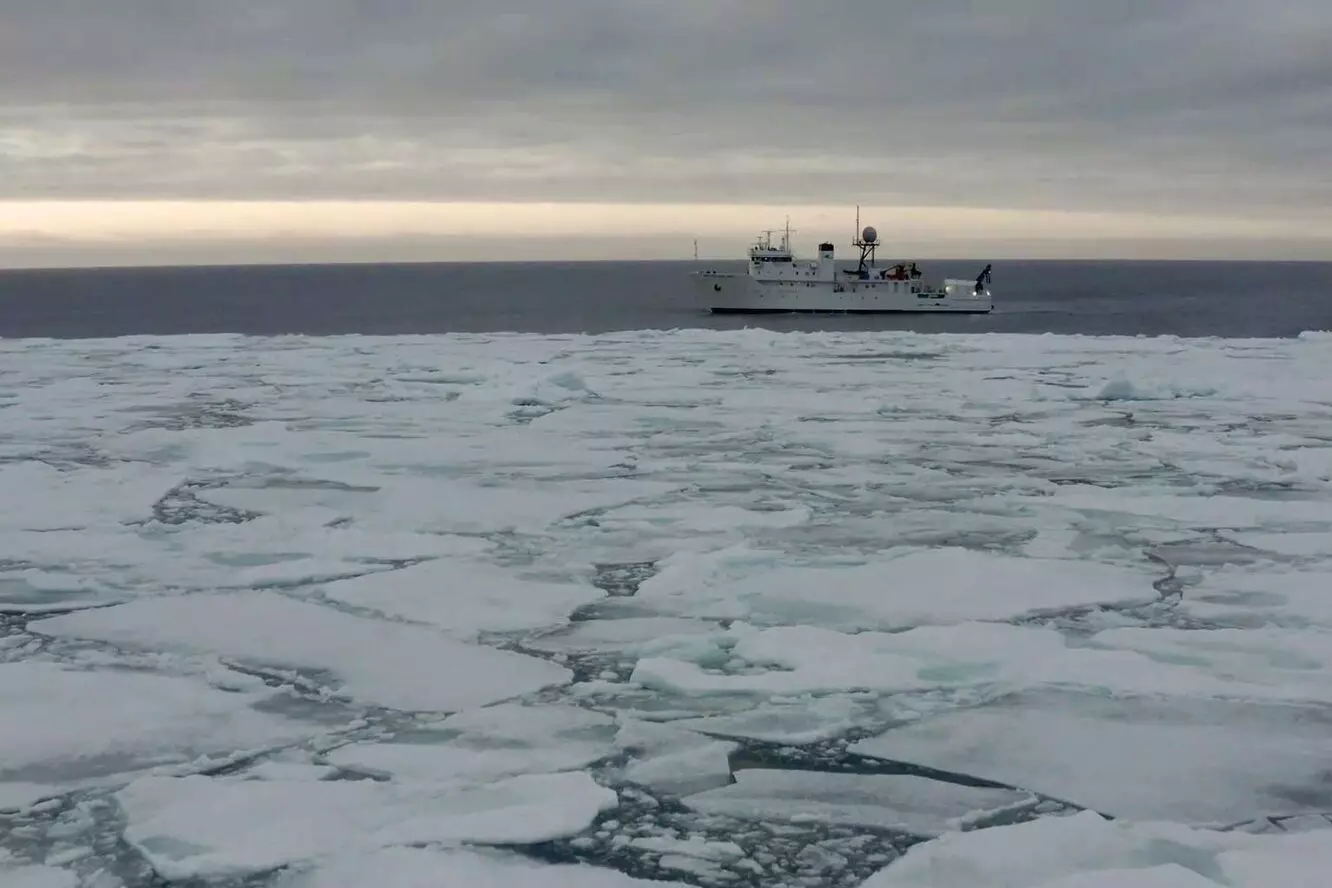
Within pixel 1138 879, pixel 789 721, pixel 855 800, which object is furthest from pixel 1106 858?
pixel 789 721

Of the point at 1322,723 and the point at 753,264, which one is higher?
the point at 753,264

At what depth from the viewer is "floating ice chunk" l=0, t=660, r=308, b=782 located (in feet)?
12.5

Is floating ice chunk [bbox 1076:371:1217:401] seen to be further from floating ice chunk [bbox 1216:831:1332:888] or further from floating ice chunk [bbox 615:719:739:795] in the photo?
floating ice chunk [bbox 1216:831:1332:888]

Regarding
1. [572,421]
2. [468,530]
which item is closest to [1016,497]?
[468,530]

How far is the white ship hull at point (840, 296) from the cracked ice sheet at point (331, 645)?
46089mm

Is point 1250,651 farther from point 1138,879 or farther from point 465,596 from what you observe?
point 465,596

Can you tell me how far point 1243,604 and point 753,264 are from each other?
153ft

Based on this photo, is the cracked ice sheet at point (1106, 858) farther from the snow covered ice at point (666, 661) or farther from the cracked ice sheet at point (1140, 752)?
the cracked ice sheet at point (1140, 752)

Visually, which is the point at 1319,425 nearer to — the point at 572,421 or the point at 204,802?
the point at 572,421

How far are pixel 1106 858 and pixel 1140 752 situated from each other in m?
0.84

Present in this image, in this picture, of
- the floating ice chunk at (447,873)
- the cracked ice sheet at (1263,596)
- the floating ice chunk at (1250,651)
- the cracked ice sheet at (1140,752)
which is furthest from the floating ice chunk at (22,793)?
the cracked ice sheet at (1263,596)

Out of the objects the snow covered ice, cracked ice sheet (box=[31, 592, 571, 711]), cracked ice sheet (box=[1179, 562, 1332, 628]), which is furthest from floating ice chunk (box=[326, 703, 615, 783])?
cracked ice sheet (box=[1179, 562, 1332, 628])

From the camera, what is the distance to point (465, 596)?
5.74 metres

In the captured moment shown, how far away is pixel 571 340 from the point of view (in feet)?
88.1
